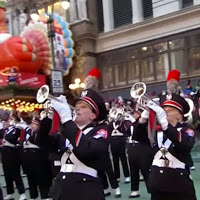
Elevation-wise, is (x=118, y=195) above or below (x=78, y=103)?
below

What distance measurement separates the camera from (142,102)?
3729 mm

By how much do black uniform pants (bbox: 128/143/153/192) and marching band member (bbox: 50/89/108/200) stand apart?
365cm

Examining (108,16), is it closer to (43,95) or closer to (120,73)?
(120,73)

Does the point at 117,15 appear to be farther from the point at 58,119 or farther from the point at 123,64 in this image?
the point at 58,119

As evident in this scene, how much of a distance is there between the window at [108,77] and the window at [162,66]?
2818 mm

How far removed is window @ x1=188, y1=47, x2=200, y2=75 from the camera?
55.4 ft

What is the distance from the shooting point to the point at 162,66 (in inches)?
711

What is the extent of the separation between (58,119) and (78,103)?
511mm

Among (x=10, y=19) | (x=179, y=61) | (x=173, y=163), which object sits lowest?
(x=173, y=163)

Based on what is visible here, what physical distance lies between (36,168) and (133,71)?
1212 centimetres

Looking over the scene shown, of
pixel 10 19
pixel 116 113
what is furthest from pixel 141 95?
pixel 10 19

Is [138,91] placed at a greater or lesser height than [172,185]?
greater

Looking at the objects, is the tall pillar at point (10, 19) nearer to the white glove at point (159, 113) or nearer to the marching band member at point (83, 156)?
the marching band member at point (83, 156)

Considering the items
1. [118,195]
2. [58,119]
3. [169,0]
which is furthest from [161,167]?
[169,0]
